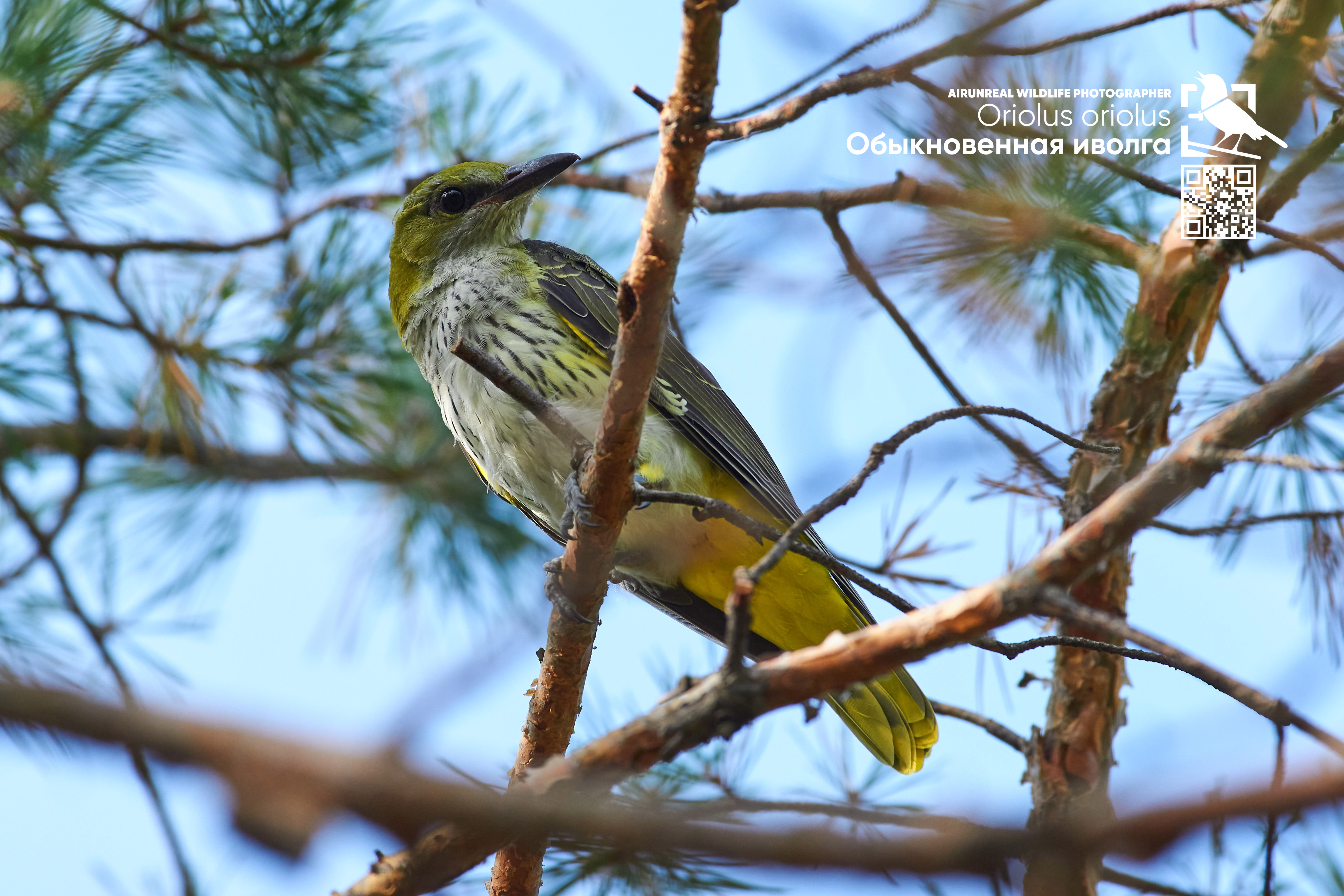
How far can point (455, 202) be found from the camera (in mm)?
4199

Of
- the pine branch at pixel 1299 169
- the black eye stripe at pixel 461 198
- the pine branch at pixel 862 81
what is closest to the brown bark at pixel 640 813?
the pine branch at pixel 862 81

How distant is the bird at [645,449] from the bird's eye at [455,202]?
26 centimetres

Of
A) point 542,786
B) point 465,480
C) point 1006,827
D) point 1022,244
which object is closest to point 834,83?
point 1022,244

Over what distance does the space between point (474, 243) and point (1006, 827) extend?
11.6 ft

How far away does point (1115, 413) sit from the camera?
9.78 ft

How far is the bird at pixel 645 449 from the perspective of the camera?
3.36 m

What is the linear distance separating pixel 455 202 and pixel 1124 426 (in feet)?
8.75

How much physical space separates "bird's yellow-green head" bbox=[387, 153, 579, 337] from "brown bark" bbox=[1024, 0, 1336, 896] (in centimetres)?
218

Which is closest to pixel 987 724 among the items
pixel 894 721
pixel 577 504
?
pixel 894 721

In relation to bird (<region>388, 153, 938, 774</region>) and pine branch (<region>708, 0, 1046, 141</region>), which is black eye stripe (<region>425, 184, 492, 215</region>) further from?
pine branch (<region>708, 0, 1046, 141</region>)

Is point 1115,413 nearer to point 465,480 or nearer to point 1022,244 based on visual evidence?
point 1022,244

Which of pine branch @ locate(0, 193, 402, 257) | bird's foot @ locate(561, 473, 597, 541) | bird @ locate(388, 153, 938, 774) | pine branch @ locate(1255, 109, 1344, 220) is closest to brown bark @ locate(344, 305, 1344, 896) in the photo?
bird's foot @ locate(561, 473, 597, 541)

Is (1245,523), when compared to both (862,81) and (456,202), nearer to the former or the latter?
(862,81)

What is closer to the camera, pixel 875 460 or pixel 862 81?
pixel 875 460
